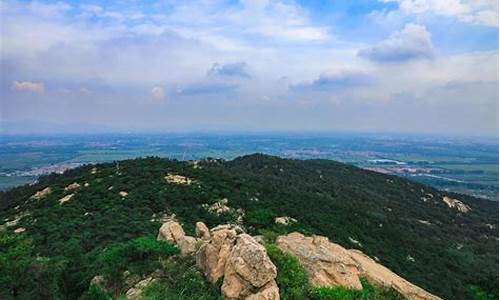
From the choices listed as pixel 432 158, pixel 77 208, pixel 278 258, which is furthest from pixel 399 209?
pixel 432 158

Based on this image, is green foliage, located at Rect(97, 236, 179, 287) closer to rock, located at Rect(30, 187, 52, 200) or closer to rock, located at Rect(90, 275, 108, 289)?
rock, located at Rect(90, 275, 108, 289)

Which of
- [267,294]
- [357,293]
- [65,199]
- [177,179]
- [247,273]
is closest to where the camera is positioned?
[267,294]

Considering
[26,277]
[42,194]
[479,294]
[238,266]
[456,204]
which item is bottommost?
[456,204]

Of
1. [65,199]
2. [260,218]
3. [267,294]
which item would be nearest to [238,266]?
[267,294]

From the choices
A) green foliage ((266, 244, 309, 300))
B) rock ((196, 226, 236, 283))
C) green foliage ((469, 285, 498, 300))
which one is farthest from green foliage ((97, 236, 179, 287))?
green foliage ((469, 285, 498, 300))

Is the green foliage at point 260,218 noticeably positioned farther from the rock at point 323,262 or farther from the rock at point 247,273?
the rock at point 247,273

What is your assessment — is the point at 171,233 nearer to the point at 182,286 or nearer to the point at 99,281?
the point at 99,281

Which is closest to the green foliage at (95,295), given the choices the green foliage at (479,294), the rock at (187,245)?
the rock at (187,245)
